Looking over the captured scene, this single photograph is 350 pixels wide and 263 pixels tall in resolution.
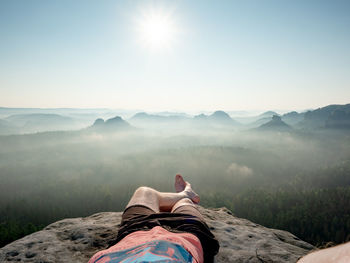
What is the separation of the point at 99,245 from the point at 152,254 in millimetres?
2004

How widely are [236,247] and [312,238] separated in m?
52.8

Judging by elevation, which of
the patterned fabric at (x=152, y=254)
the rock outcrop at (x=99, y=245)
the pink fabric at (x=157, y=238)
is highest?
the patterned fabric at (x=152, y=254)

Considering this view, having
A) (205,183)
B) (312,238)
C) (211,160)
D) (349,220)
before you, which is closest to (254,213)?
(312,238)

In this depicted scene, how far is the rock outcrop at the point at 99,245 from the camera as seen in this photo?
263 centimetres

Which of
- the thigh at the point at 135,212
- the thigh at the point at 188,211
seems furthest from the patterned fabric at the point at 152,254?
the thigh at the point at 188,211

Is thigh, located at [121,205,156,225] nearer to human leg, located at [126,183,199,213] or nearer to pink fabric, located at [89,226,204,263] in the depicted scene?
human leg, located at [126,183,199,213]

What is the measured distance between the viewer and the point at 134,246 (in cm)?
171

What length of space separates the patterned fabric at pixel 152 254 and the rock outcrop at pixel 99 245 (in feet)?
2.75

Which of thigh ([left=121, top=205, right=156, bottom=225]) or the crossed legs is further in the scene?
the crossed legs

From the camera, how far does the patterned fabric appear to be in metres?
1.45

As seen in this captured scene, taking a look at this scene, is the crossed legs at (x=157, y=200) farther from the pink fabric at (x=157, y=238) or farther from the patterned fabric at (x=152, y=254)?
the patterned fabric at (x=152, y=254)

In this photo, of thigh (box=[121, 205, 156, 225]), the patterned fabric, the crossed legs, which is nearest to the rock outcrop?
thigh (box=[121, 205, 156, 225])

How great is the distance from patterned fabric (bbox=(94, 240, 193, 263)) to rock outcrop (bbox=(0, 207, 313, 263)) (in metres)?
0.84

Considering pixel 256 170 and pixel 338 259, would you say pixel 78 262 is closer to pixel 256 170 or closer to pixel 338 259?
pixel 338 259
